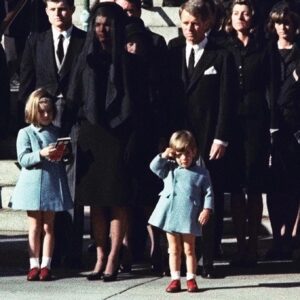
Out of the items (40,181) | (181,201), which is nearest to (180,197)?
(181,201)

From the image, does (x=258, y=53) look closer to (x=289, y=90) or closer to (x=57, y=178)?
(x=289, y=90)

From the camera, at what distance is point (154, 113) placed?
13352mm

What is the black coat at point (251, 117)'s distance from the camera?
13945 millimetres

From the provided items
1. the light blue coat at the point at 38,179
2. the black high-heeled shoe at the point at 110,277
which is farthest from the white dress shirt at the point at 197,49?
the black high-heeled shoe at the point at 110,277

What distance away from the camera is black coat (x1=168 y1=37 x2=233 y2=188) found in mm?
13406

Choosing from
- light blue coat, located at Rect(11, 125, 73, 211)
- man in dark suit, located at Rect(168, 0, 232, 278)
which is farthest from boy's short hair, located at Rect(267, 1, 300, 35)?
light blue coat, located at Rect(11, 125, 73, 211)

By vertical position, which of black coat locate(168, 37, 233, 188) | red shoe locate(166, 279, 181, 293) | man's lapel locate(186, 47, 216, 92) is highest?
man's lapel locate(186, 47, 216, 92)

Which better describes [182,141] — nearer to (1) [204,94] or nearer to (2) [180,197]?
(2) [180,197]

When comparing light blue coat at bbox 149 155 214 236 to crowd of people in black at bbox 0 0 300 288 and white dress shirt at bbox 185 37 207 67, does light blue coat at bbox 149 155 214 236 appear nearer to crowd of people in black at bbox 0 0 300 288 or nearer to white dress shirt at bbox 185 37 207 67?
crowd of people in black at bbox 0 0 300 288

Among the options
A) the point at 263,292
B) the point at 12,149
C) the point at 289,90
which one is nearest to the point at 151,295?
the point at 263,292

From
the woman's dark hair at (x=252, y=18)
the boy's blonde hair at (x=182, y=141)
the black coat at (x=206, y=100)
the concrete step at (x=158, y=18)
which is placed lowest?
A: the boy's blonde hair at (x=182, y=141)

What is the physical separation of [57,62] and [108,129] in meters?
0.93

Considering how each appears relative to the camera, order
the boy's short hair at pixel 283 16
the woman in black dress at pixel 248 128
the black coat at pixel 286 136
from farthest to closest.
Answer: the boy's short hair at pixel 283 16, the black coat at pixel 286 136, the woman in black dress at pixel 248 128

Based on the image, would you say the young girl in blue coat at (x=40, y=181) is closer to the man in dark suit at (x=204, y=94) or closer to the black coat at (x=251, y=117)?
the man in dark suit at (x=204, y=94)
